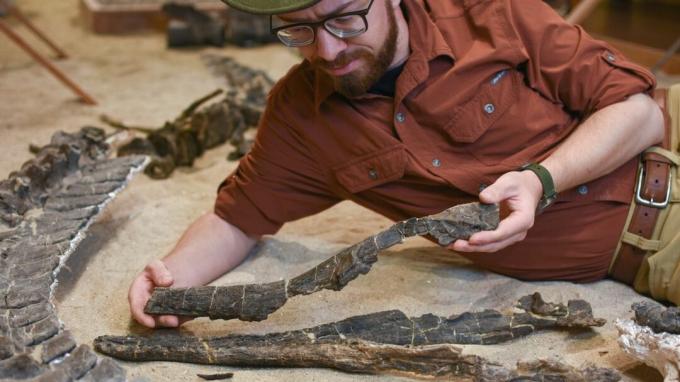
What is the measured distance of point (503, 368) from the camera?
7.09ft

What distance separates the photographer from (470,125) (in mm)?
2645

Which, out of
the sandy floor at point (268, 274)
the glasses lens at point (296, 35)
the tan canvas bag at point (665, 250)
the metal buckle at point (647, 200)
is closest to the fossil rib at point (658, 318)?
the sandy floor at point (268, 274)

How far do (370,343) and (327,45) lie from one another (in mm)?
876

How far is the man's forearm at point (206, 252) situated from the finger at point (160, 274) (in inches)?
2.1

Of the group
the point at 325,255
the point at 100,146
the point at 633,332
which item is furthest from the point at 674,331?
the point at 100,146

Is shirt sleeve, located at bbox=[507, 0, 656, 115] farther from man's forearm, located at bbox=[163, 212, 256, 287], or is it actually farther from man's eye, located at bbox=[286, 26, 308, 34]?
man's forearm, located at bbox=[163, 212, 256, 287]

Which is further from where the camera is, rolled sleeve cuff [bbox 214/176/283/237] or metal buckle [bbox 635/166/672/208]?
rolled sleeve cuff [bbox 214/176/283/237]

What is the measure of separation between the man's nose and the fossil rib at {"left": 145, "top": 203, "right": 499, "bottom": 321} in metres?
0.54

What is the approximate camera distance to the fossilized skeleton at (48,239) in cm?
212

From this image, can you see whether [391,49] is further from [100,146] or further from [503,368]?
[100,146]

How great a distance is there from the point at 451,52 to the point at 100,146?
171cm

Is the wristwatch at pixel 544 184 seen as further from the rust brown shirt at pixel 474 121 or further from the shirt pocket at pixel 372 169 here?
the shirt pocket at pixel 372 169

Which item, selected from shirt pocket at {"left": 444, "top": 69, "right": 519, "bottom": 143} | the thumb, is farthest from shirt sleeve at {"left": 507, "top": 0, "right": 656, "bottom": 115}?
the thumb

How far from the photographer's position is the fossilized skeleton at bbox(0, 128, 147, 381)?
83.5 inches
